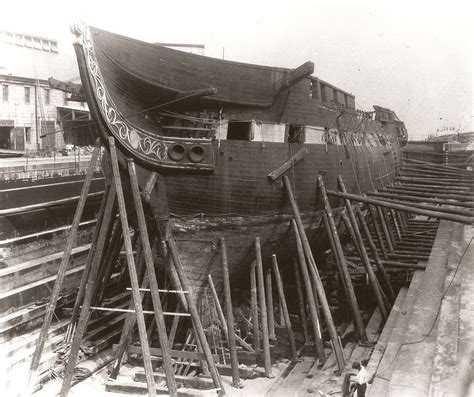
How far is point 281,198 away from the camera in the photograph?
9133 millimetres

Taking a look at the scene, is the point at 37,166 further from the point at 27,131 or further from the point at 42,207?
the point at 27,131

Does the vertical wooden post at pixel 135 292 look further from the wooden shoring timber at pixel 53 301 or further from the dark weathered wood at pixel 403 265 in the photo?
the dark weathered wood at pixel 403 265

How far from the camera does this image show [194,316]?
24.3 feet

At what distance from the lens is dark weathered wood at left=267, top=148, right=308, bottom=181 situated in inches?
345

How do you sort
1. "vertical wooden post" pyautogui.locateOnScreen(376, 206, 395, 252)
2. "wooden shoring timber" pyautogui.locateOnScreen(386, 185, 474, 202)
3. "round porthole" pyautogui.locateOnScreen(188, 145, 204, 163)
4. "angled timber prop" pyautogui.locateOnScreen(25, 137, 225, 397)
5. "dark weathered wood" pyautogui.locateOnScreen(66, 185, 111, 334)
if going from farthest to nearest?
"vertical wooden post" pyautogui.locateOnScreen(376, 206, 395, 252) → "wooden shoring timber" pyautogui.locateOnScreen(386, 185, 474, 202) → "round porthole" pyautogui.locateOnScreen(188, 145, 204, 163) → "dark weathered wood" pyautogui.locateOnScreen(66, 185, 111, 334) → "angled timber prop" pyautogui.locateOnScreen(25, 137, 225, 397)

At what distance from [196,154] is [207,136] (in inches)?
17.9

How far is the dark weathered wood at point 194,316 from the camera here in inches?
279

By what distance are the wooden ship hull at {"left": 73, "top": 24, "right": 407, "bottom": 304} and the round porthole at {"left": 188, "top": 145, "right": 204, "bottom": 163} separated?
0.02m

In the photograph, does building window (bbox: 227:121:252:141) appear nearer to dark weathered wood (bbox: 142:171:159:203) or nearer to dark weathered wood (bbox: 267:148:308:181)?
dark weathered wood (bbox: 267:148:308:181)

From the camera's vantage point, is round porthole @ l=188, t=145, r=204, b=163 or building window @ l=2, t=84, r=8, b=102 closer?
round porthole @ l=188, t=145, r=204, b=163

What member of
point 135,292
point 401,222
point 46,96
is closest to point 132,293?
point 135,292

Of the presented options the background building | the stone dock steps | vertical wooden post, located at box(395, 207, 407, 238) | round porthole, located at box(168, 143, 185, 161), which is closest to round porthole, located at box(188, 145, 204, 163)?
round porthole, located at box(168, 143, 185, 161)

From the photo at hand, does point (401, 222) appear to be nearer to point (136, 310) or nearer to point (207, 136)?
point (207, 136)

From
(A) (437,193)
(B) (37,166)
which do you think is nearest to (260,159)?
(A) (437,193)
